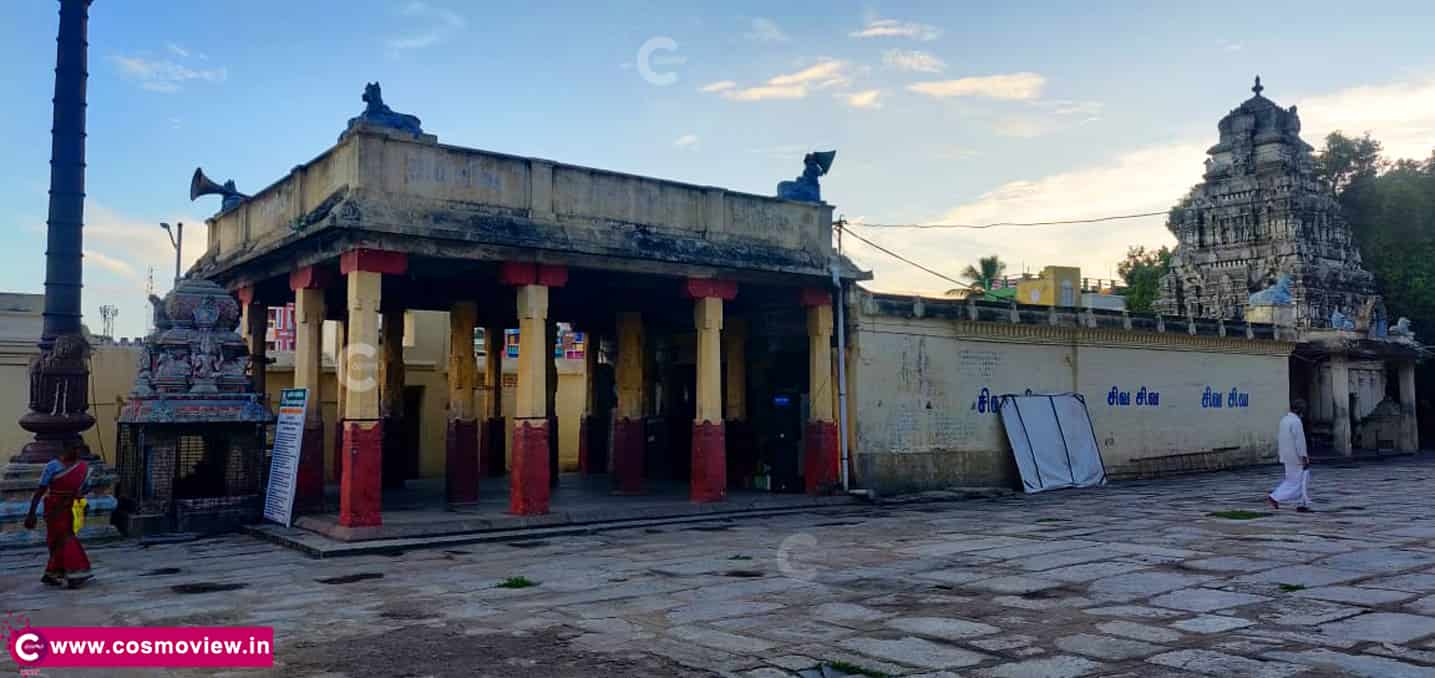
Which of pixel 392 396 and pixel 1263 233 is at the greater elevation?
pixel 1263 233

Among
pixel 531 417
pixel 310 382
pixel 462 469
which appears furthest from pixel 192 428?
pixel 531 417

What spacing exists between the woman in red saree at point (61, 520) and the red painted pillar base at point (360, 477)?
11.1 ft

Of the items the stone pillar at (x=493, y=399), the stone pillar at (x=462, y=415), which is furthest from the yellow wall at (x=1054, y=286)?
the stone pillar at (x=462, y=415)

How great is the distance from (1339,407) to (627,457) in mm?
23313

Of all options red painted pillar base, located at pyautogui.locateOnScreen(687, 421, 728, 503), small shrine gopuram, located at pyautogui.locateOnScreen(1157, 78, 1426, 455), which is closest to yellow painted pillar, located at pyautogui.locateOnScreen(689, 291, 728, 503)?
red painted pillar base, located at pyautogui.locateOnScreen(687, 421, 728, 503)

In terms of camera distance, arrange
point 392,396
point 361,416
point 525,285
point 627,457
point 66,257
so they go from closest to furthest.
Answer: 1. point 361,416
2. point 525,285
3. point 66,257
4. point 627,457
5. point 392,396

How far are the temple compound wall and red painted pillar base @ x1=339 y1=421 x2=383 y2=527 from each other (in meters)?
8.80

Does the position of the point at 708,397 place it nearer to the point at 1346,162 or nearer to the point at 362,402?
the point at 362,402

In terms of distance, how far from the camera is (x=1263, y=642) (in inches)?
283

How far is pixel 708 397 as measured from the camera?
17031mm

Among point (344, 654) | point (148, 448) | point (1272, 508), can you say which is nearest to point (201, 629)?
point (344, 654)

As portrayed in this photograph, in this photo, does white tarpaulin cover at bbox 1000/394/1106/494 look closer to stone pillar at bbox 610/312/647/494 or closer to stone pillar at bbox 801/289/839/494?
stone pillar at bbox 801/289/839/494

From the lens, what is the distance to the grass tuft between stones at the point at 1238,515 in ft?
50.0
